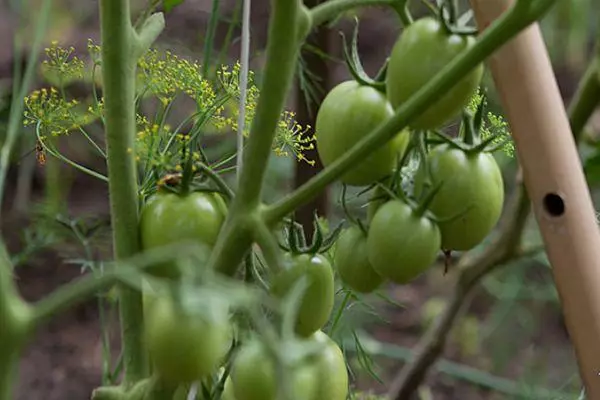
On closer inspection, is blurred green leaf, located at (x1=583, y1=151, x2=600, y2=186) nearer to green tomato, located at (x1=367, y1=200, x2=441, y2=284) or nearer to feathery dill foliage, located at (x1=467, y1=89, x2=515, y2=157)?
feathery dill foliage, located at (x1=467, y1=89, x2=515, y2=157)

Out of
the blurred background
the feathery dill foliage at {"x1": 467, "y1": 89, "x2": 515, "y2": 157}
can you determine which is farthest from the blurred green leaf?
the blurred background

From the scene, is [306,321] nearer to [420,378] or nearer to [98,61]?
[98,61]

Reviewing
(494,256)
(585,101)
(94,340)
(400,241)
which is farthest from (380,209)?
(94,340)

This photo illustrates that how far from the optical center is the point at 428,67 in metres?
0.40

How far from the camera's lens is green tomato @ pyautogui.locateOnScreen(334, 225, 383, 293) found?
451 mm

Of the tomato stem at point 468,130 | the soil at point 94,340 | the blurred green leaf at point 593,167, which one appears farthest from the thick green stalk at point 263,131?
the soil at point 94,340

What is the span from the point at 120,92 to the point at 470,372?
103 centimetres

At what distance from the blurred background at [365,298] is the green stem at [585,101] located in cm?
71

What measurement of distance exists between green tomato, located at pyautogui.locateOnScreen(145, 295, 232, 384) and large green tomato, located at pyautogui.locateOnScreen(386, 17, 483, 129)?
5.9 inches

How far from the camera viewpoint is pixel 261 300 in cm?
30

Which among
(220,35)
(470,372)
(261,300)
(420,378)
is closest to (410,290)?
(470,372)

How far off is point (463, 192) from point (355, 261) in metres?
0.06

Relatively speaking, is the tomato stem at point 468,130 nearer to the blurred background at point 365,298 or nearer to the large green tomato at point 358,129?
the large green tomato at point 358,129

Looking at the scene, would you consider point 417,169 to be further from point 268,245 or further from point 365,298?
point 365,298
